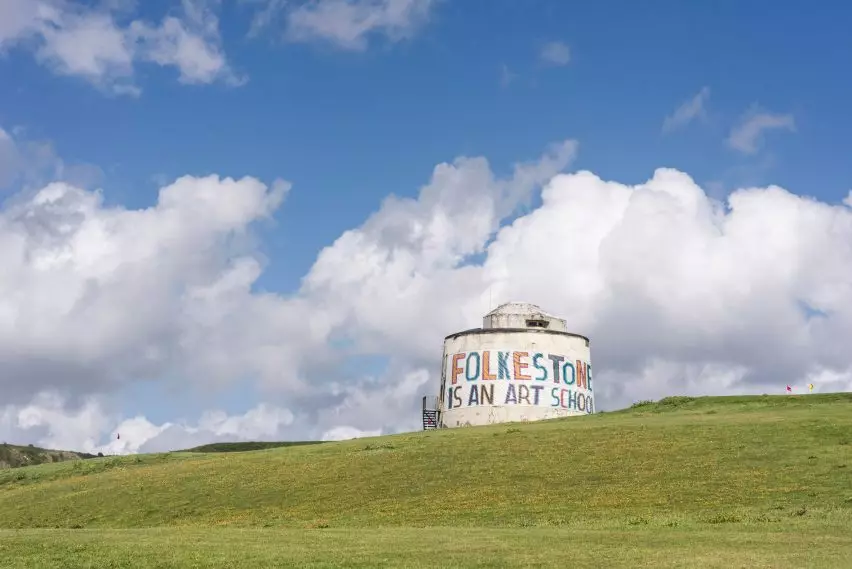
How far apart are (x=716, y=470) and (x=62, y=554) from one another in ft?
83.1

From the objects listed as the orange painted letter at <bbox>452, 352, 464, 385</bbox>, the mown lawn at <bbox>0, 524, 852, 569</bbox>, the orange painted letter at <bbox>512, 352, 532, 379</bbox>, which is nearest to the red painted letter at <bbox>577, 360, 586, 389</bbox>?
the orange painted letter at <bbox>512, 352, 532, 379</bbox>

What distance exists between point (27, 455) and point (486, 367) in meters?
57.0

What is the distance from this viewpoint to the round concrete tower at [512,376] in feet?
250

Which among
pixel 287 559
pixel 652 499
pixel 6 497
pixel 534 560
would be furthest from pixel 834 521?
pixel 6 497

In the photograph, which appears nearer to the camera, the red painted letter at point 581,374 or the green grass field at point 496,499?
the green grass field at point 496,499

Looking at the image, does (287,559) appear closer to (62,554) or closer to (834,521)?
(62,554)

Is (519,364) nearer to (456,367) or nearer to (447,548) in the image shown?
(456,367)

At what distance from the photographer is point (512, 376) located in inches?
3014

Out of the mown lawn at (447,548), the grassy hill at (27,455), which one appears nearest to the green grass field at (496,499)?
the mown lawn at (447,548)

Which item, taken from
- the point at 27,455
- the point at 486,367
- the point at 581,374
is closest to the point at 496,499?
the point at 486,367

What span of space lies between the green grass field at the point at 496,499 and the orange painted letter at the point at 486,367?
13126 millimetres

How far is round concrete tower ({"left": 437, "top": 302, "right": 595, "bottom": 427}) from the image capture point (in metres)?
76.1

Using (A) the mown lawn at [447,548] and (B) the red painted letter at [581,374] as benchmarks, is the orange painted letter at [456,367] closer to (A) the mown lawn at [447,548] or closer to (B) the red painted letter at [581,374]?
(B) the red painted letter at [581,374]

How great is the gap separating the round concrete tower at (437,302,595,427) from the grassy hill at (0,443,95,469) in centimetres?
5002
